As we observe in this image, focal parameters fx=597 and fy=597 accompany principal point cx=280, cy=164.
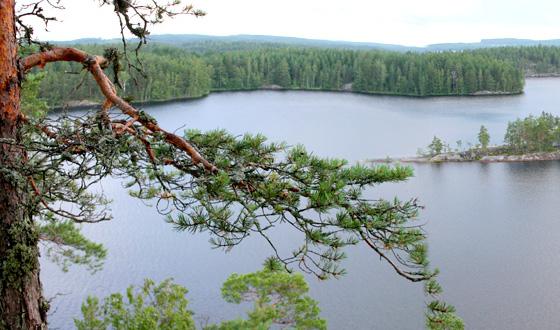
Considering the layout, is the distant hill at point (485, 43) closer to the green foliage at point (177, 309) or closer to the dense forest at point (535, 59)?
the dense forest at point (535, 59)

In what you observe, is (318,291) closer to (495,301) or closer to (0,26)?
(495,301)

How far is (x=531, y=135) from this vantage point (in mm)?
28797

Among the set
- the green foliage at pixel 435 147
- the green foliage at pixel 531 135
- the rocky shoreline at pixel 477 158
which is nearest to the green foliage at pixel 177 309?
the rocky shoreline at pixel 477 158

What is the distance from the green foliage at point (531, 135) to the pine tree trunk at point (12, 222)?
29388 millimetres

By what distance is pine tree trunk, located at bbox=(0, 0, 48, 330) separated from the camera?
1.87 metres

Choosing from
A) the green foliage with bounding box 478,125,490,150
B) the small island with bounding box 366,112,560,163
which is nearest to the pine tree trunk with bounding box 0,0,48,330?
the small island with bounding box 366,112,560,163

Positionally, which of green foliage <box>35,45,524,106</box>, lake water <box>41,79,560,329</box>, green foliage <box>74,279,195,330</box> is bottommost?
lake water <box>41,79,560,329</box>

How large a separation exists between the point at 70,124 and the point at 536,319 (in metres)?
10.9

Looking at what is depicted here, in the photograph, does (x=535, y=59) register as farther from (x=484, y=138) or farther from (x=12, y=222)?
(x=12, y=222)

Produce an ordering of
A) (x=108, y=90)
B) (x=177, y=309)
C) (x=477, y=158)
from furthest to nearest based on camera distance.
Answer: (x=477, y=158), (x=177, y=309), (x=108, y=90)

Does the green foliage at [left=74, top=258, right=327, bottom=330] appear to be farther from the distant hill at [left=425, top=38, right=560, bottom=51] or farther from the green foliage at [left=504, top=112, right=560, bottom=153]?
the distant hill at [left=425, top=38, right=560, bottom=51]

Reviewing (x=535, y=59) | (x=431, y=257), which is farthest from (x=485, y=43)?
(x=431, y=257)

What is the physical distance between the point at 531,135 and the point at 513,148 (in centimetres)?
105

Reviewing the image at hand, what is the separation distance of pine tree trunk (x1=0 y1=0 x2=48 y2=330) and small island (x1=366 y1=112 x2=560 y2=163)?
25481 millimetres
